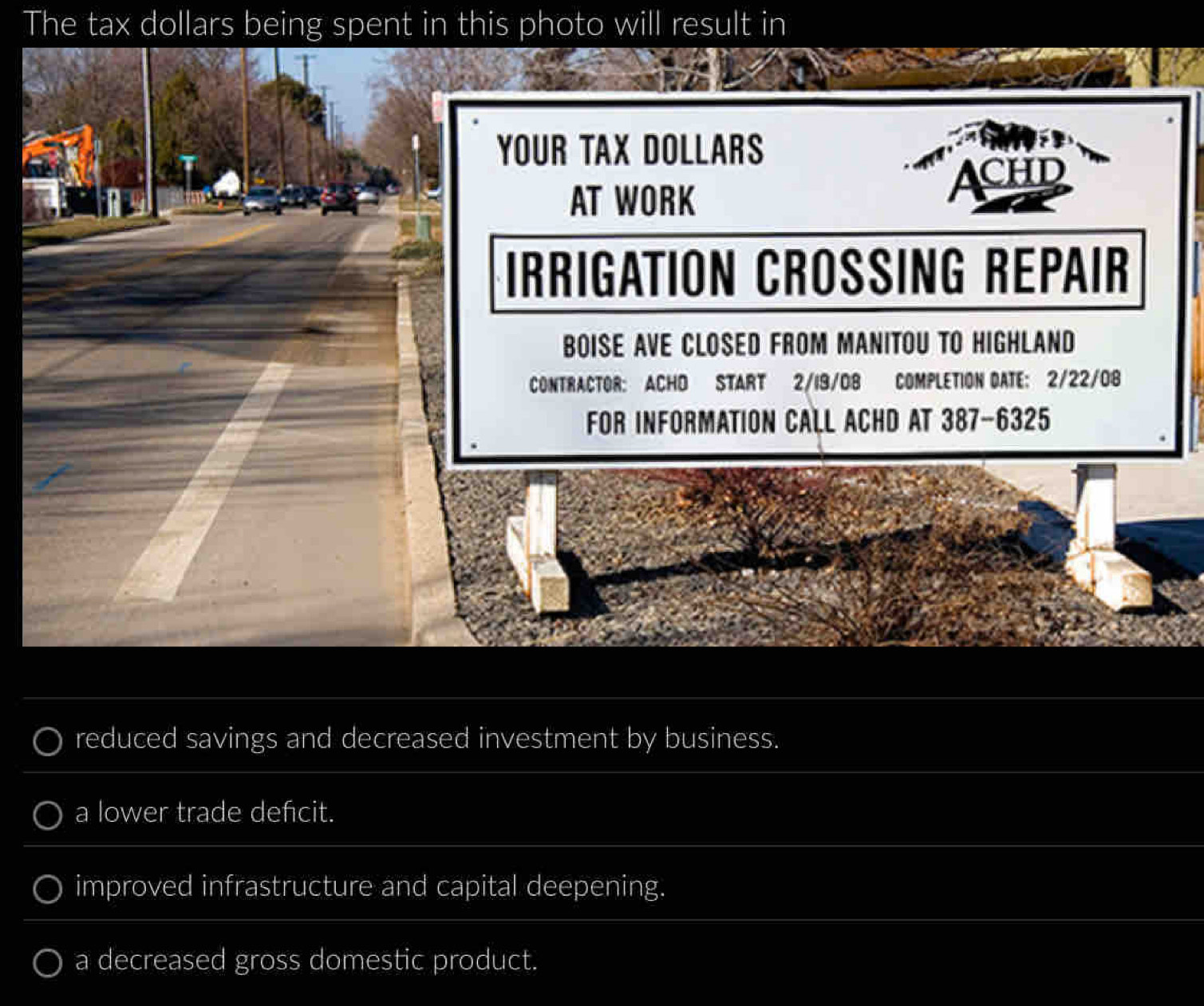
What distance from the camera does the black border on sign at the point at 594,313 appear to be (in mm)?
7199

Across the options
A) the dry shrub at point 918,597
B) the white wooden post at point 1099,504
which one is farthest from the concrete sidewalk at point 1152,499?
the dry shrub at point 918,597

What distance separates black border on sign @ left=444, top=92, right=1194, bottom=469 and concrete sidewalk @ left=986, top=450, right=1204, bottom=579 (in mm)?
1527

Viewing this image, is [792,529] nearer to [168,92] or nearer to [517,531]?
[517,531]

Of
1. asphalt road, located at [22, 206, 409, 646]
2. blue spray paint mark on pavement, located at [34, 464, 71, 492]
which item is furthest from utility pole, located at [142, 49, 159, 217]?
blue spray paint mark on pavement, located at [34, 464, 71, 492]

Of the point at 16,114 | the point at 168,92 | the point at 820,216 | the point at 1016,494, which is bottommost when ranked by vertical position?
the point at 1016,494

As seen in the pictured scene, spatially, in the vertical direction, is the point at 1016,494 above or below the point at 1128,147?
below

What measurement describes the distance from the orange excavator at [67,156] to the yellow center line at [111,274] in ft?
78.7

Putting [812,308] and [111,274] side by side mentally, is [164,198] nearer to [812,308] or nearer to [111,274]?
[111,274]

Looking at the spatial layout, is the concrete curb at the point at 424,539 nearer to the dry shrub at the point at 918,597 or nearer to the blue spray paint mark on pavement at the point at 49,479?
the dry shrub at the point at 918,597

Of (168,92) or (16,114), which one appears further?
(168,92)

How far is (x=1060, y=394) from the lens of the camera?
24.4 ft

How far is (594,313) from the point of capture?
7.26 meters

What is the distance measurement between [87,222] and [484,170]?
182 ft
